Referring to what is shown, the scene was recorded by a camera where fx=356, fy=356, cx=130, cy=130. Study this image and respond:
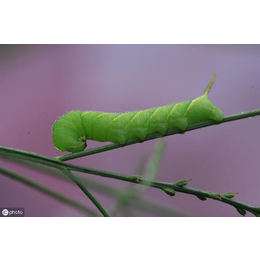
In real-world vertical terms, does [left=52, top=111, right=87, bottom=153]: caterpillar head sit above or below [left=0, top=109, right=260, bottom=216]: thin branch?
above

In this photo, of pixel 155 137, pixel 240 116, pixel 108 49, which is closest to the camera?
pixel 240 116

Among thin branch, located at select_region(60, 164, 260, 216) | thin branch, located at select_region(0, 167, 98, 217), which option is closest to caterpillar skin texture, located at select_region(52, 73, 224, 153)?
thin branch, located at select_region(0, 167, 98, 217)

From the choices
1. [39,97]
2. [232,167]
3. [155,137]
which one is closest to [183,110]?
[155,137]

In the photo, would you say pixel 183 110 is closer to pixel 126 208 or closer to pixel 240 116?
pixel 240 116

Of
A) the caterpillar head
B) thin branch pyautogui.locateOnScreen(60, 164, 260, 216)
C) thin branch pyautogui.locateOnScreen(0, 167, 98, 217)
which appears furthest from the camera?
the caterpillar head

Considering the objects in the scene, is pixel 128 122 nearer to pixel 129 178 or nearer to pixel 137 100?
pixel 137 100
